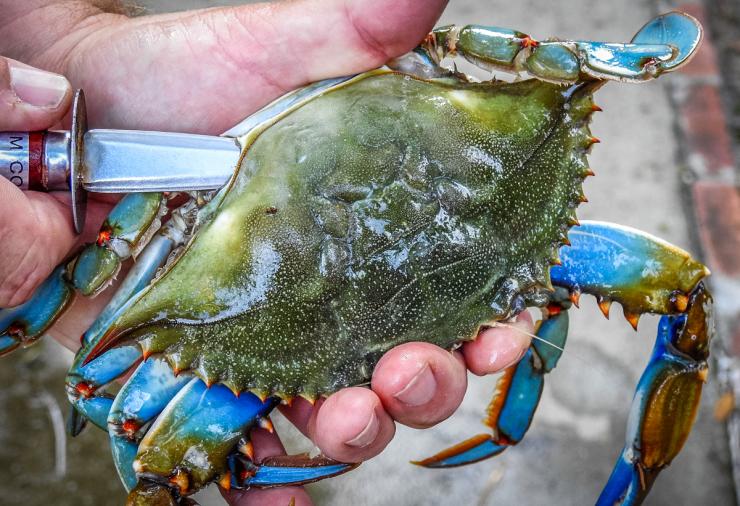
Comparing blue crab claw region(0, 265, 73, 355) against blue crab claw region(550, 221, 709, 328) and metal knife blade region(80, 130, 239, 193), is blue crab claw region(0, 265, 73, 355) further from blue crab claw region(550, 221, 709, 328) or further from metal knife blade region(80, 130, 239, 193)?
blue crab claw region(550, 221, 709, 328)

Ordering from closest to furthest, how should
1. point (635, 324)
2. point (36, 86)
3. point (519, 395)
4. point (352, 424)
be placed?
point (352, 424)
point (36, 86)
point (635, 324)
point (519, 395)

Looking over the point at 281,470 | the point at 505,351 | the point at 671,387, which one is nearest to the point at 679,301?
the point at 671,387

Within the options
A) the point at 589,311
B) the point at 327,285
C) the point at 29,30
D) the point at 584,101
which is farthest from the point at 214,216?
the point at 589,311

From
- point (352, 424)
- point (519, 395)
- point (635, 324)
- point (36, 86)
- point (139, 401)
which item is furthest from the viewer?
point (519, 395)

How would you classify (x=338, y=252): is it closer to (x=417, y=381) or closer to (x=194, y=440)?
(x=417, y=381)

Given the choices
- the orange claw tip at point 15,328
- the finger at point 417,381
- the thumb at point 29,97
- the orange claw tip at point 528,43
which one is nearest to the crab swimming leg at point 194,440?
the finger at point 417,381

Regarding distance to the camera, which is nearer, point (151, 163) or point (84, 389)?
point (151, 163)

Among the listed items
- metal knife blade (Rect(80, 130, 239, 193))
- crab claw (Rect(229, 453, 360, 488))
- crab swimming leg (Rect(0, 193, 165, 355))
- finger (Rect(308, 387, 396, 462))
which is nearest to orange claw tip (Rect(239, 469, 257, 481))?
crab claw (Rect(229, 453, 360, 488))

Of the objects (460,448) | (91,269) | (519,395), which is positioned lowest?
(460,448)
